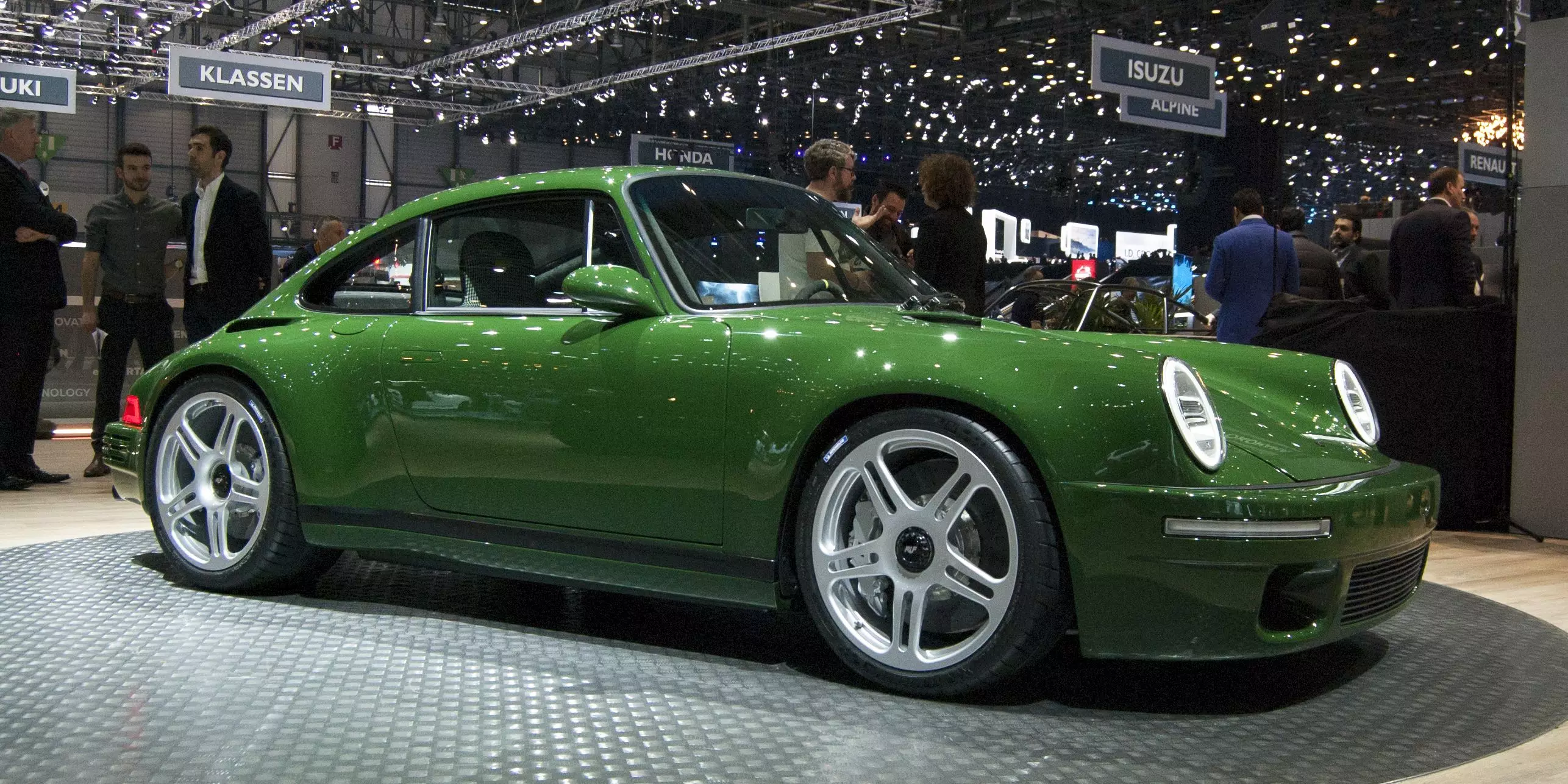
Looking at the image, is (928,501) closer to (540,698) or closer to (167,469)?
(540,698)

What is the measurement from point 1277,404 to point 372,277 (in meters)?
2.53

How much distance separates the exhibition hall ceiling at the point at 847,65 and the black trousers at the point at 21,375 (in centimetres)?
1691

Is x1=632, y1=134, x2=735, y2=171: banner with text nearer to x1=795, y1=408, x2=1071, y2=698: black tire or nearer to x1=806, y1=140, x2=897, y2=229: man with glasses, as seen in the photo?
x1=806, y1=140, x2=897, y2=229: man with glasses

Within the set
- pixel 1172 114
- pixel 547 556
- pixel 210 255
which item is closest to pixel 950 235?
pixel 547 556

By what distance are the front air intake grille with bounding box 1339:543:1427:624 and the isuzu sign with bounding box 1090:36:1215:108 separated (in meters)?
10.8

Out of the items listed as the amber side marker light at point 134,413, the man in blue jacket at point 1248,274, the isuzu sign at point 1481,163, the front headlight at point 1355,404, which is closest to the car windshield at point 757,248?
the front headlight at point 1355,404

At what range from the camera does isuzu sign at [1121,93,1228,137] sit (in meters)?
14.4

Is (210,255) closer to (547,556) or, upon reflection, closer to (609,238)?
(609,238)

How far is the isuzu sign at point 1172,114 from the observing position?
1436 centimetres

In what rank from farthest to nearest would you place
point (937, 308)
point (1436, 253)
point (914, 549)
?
1. point (1436, 253)
2. point (937, 308)
3. point (914, 549)

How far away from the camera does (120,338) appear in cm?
673

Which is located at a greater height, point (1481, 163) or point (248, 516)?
point (1481, 163)

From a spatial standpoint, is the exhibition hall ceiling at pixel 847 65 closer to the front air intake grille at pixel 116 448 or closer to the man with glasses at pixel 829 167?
the man with glasses at pixel 829 167

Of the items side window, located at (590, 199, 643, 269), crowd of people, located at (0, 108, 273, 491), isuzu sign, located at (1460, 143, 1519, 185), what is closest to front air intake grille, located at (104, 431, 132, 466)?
crowd of people, located at (0, 108, 273, 491)
